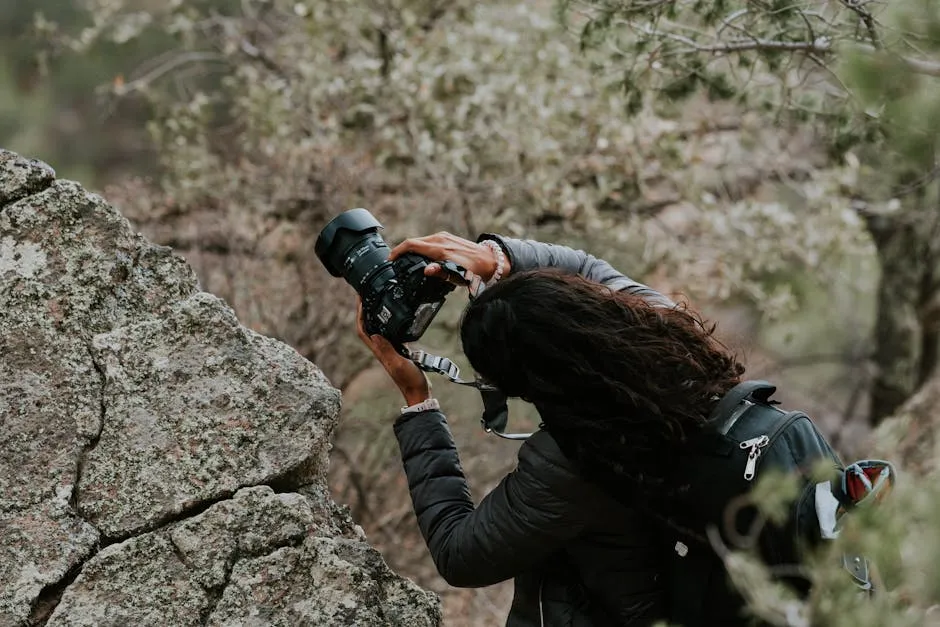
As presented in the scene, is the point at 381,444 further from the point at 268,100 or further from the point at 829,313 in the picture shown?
the point at 829,313

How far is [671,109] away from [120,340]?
3.96 metres

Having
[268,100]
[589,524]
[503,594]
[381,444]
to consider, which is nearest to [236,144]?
[268,100]

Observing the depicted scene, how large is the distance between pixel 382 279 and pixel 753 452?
0.94 metres

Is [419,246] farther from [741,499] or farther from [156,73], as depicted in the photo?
[156,73]

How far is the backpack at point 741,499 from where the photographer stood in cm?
210

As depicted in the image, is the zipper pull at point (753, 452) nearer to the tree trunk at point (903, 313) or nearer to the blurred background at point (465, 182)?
the blurred background at point (465, 182)

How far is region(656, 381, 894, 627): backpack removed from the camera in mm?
2098

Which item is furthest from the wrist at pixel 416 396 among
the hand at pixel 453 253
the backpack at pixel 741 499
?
the backpack at pixel 741 499

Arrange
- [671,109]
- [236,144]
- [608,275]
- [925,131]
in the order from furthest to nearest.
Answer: [236,144], [671,109], [608,275], [925,131]

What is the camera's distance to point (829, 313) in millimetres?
11094

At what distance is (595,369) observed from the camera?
7.46 ft

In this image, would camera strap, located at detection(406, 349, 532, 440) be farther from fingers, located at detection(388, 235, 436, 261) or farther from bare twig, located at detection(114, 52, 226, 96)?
bare twig, located at detection(114, 52, 226, 96)

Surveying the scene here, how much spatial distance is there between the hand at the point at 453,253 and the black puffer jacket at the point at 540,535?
34 cm

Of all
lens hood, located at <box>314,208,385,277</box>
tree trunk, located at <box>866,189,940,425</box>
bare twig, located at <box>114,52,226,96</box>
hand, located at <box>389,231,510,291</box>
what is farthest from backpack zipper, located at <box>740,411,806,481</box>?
tree trunk, located at <box>866,189,940,425</box>
